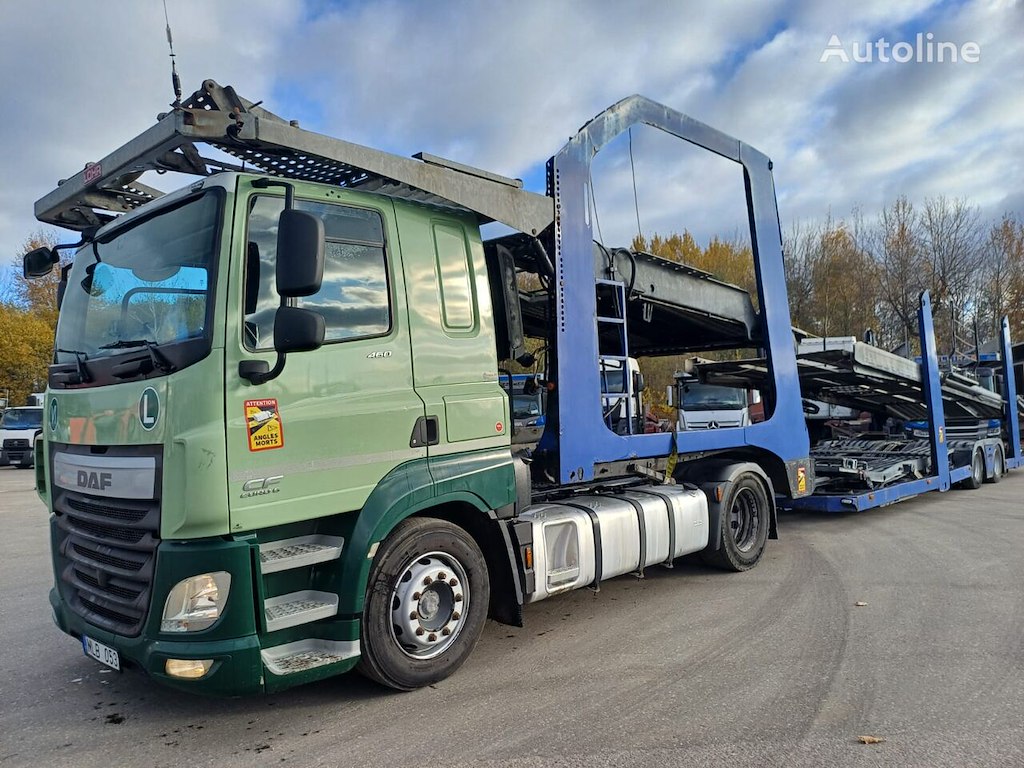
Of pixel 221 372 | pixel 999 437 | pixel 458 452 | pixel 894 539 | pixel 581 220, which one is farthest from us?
pixel 999 437

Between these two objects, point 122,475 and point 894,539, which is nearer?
point 122,475

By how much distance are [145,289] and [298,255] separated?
1.10 metres

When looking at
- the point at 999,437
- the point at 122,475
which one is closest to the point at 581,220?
the point at 122,475

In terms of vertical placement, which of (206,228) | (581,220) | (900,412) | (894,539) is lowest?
(894,539)

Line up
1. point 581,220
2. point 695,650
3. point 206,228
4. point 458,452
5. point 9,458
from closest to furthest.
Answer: point 206,228
point 458,452
point 695,650
point 581,220
point 9,458

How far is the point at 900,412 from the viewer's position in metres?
11.6

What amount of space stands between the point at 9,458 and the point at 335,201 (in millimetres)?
24182

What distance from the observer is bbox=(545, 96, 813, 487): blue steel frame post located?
4926 mm

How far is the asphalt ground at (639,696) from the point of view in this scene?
3.21 metres

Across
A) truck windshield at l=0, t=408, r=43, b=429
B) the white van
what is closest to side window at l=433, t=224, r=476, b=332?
the white van

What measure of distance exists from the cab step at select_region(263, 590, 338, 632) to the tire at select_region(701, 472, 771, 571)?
3.82 m

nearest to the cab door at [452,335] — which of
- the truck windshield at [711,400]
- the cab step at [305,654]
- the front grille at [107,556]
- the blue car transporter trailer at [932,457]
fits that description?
the cab step at [305,654]

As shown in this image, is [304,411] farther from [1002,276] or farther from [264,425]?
[1002,276]

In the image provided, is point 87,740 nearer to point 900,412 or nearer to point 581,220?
point 581,220
